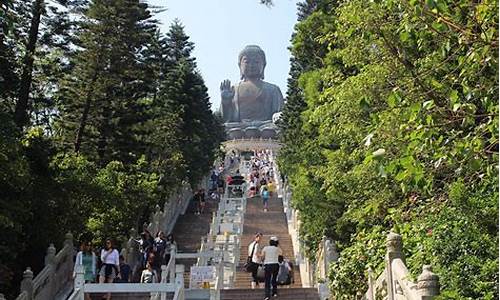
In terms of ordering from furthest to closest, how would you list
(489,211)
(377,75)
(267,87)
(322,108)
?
(267,87), (322,108), (377,75), (489,211)

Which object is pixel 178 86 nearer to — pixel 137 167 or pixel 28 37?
pixel 137 167

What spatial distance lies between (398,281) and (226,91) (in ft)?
176

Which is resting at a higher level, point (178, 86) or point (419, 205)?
point (178, 86)

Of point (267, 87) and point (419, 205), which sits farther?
point (267, 87)

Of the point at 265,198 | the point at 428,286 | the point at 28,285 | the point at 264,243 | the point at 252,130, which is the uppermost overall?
the point at 252,130

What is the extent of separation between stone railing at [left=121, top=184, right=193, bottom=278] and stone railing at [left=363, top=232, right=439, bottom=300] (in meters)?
6.79

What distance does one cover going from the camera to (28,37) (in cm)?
1562

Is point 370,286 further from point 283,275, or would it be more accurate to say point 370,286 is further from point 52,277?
point 52,277

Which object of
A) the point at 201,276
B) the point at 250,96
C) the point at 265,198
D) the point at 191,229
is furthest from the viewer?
the point at 250,96

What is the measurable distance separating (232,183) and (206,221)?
695 centimetres

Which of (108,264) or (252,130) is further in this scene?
(252,130)

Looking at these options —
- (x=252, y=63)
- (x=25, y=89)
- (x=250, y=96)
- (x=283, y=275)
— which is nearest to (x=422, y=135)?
(x=283, y=275)

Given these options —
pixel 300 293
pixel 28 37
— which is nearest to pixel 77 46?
pixel 28 37

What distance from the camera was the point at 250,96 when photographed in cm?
6031
